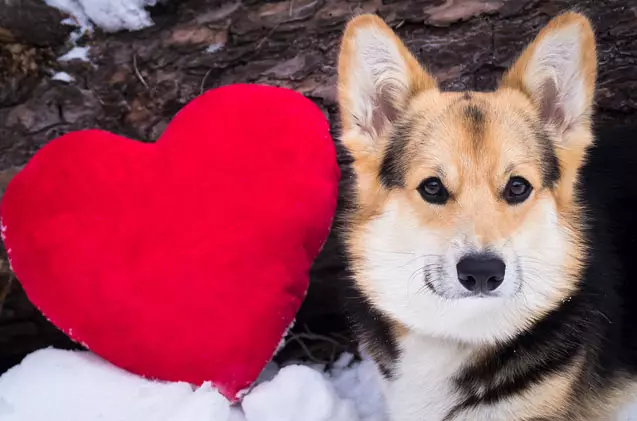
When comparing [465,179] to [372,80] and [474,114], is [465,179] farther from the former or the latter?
[372,80]

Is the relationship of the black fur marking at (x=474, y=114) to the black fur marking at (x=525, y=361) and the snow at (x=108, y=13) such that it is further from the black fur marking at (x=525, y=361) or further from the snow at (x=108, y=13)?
the snow at (x=108, y=13)

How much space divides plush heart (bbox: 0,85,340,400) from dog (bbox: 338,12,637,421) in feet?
0.85

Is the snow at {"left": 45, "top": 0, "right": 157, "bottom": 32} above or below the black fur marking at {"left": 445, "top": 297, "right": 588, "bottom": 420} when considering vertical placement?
above

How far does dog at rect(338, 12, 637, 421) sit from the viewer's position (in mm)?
2018

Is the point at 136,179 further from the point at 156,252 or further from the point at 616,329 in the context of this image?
the point at 616,329

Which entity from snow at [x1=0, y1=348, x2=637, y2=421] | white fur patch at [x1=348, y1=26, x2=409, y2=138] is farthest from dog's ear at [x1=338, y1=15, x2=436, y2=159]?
snow at [x1=0, y1=348, x2=637, y2=421]

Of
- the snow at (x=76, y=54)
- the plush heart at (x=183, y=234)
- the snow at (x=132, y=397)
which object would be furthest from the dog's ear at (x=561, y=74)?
the snow at (x=76, y=54)

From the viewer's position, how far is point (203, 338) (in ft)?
7.71

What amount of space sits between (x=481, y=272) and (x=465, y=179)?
32 centimetres

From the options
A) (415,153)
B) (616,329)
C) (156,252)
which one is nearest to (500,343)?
(616,329)

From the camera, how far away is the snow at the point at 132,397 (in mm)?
2266

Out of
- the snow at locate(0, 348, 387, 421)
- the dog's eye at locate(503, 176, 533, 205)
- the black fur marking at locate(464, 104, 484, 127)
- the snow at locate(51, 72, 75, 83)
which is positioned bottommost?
the snow at locate(0, 348, 387, 421)

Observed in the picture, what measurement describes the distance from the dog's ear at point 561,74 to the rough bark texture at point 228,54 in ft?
1.77

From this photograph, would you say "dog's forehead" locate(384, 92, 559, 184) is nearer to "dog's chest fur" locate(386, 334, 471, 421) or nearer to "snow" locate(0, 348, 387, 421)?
"dog's chest fur" locate(386, 334, 471, 421)
